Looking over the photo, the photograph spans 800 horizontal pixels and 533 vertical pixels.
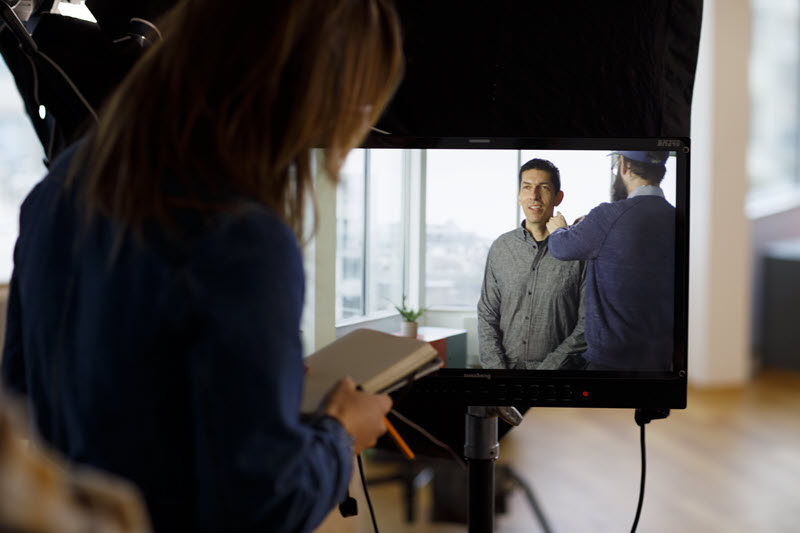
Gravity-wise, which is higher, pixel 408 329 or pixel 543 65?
pixel 543 65

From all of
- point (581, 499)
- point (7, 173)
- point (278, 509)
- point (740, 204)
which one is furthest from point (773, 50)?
point (278, 509)

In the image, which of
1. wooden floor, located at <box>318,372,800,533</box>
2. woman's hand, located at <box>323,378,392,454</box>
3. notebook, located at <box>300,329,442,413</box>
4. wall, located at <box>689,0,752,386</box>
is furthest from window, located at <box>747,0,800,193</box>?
woman's hand, located at <box>323,378,392,454</box>

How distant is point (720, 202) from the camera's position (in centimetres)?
405

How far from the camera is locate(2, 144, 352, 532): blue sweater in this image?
0.55 meters

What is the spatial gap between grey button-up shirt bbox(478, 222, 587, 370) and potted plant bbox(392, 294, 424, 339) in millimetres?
85

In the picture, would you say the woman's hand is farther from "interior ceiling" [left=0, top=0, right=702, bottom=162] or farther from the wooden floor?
the wooden floor

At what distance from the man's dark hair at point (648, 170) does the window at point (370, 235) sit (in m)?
0.30

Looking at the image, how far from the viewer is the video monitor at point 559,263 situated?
3.11 ft

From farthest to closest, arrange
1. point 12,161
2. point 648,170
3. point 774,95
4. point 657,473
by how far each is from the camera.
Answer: point 774,95 → point 657,473 → point 12,161 → point 648,170

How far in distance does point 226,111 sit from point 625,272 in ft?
1.89

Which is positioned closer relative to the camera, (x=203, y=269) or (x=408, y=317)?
(x=203, y=269)

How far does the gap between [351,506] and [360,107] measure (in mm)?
553

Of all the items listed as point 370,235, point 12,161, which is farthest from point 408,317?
point 12,161

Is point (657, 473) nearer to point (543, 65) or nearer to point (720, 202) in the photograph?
point (720, 202)
